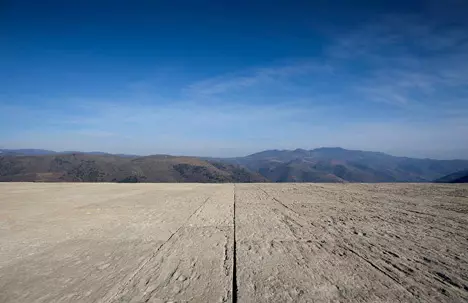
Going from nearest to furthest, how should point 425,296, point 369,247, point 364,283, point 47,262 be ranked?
point 425,296 → point 364,283 → point 47,262 → point 369,247

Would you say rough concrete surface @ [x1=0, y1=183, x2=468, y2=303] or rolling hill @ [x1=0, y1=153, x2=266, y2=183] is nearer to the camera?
rough concrete surface @ [x1=0, y1=183, x2=468, y2=303]

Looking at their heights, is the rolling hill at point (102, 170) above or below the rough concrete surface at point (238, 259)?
below

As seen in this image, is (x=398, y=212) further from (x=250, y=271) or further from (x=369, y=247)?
(x=250, y=271)

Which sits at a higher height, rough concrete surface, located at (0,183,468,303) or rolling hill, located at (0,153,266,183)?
rough concrete surface, located at (0,183,468,303)

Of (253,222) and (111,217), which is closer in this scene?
(253,222)

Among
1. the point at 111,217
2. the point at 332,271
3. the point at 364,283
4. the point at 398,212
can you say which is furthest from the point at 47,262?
the point at 398,212

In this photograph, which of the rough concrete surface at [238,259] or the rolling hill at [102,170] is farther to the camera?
the rolling hill at [102,170]

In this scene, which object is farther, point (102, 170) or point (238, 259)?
point (102, 170)

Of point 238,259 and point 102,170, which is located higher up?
point 238,259
